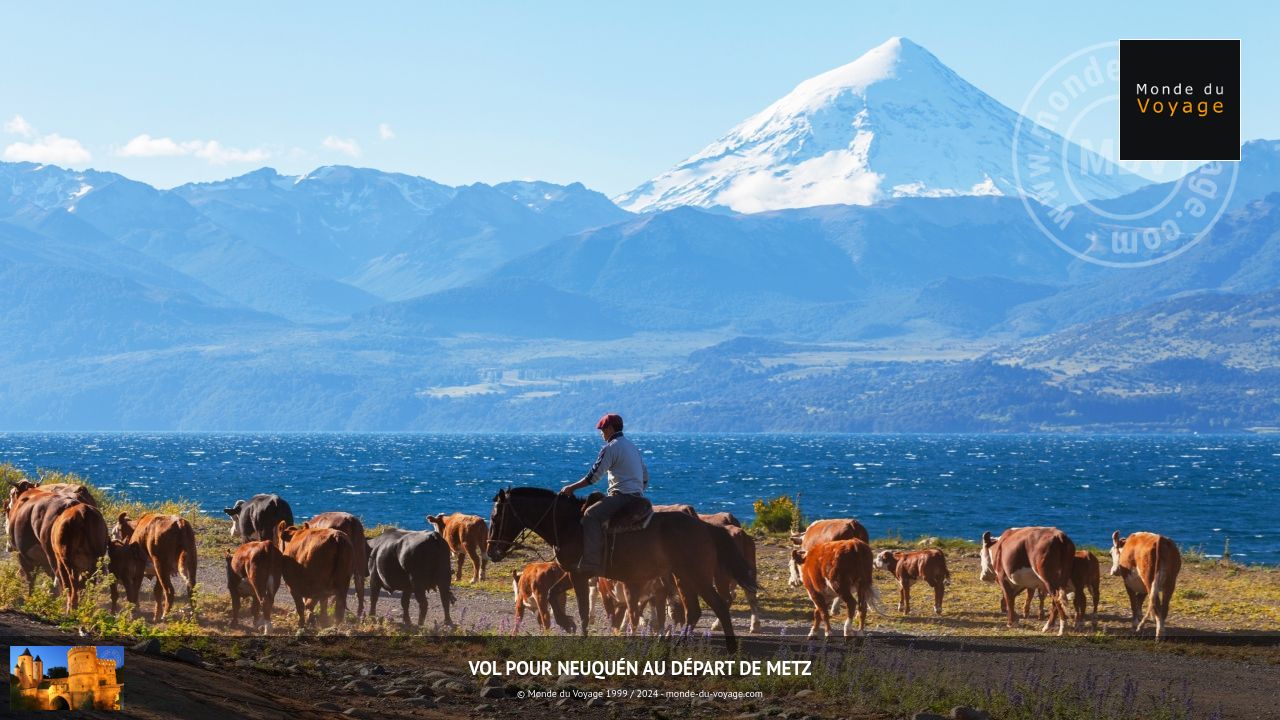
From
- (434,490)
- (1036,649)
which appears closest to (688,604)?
(1036,649)

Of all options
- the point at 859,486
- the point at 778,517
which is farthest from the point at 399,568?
the point at 859,486

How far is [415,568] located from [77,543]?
466cm

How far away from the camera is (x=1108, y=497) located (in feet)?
318

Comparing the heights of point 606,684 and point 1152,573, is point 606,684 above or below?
below

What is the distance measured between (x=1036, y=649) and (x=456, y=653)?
26.3 feet

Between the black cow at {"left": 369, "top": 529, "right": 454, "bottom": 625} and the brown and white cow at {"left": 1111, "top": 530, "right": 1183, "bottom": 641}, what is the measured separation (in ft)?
33.9

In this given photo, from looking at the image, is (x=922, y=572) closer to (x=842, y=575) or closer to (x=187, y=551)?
(x=842, y=575)

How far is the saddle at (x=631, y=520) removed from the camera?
19.0 meters

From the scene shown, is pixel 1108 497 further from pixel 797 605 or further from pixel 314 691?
pixel 314 691

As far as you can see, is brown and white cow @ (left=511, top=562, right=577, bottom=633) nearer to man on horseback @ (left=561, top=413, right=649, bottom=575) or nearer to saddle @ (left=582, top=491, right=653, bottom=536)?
man on horseback @ (left=561, top=413, right=649, bottom=575)

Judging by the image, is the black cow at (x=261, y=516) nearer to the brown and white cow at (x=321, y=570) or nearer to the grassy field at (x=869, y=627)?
the grassy field at (x=869, y=627)

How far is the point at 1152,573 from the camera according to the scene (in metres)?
22.8

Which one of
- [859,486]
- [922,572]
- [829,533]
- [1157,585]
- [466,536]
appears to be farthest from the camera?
[859,486]

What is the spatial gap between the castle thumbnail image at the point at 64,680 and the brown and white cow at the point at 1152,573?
51.9 ft
